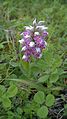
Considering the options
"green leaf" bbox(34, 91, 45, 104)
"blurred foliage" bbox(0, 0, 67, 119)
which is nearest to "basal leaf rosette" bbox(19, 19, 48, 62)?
"blurred foliage" bbox(0, 0, 67, 119)

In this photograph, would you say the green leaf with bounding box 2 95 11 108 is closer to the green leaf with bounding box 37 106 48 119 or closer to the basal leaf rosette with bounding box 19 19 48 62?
the green leaf with bounding box 37 106 48 119

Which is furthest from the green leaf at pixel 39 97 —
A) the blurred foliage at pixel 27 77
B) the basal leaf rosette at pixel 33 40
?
the basal leaf rosette at pixel 33 40

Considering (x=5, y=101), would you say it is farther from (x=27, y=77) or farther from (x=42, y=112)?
(x=27, y=77)

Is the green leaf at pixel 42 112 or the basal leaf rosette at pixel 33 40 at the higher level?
the basal leaf rosette at pixel 33 40

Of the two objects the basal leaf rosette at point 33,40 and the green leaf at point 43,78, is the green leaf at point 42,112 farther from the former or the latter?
the basal leaf rosette at point 33,40

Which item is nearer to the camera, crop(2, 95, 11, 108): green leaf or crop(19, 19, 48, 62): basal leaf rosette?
crop(2, 95, 11, 108): green leaf

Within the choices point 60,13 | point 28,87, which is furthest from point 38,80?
point 60,13

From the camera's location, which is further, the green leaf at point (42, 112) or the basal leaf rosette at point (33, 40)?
the basal leaf rosette at point (33, 40)

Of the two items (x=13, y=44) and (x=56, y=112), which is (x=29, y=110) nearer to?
(x=56, y=112)

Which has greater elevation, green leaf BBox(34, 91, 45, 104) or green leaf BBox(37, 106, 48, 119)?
green leaf BBox(34, 91, 45, 104)

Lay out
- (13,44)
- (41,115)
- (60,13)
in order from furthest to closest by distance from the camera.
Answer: (60,13) < (13,44) < (41,115)

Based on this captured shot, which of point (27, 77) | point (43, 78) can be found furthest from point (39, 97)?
point (27, 77)
